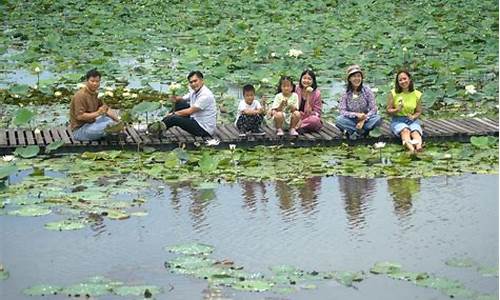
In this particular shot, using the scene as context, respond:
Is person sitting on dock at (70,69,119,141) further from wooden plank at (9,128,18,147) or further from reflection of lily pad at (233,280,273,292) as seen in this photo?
reflection of lily pad at (233,280,273,292)

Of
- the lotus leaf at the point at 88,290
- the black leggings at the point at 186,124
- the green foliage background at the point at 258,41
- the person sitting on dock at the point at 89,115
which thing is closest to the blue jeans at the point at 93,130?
the person sitting on dock at the point at 89,115

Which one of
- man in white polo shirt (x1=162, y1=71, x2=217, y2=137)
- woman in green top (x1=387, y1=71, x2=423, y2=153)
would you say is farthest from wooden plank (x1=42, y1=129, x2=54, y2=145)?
woman in green top (x1=387, y1=71, x2=423, y2=153)

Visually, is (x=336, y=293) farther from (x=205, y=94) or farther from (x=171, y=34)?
(x=171, y=34)

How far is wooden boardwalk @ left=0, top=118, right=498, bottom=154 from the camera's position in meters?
9.16

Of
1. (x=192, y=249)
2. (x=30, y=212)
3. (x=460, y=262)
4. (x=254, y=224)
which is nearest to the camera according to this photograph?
(x=460, y=262)

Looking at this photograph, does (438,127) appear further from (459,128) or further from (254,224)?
(254,224)

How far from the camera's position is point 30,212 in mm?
7113

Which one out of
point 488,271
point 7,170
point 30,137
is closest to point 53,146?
point 30,137

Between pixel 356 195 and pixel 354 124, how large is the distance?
1.90 m

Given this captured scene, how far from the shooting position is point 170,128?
983 cm

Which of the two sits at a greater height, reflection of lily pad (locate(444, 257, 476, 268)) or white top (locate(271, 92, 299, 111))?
white top (locate(271, 92, 299, 111))

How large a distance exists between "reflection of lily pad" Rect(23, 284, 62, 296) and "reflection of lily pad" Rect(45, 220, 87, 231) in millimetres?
1130

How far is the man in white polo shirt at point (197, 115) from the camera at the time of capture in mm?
9523

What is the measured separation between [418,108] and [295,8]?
35.7 ft
